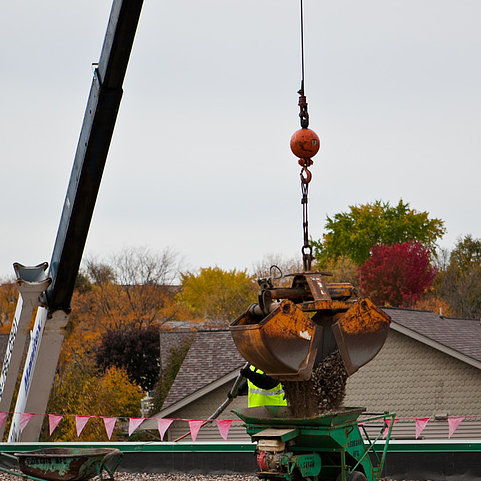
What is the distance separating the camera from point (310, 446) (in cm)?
870

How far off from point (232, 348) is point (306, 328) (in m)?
20.9

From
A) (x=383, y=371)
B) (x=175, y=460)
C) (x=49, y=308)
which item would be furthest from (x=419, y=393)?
(x=49, y=308)

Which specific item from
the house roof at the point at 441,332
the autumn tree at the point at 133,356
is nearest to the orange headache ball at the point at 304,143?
the house roof at the point at 441,332

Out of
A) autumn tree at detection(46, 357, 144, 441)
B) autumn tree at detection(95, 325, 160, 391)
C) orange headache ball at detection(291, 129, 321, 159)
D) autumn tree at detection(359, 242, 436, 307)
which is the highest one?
autumn tree at detection(359, 242, 436, 307)

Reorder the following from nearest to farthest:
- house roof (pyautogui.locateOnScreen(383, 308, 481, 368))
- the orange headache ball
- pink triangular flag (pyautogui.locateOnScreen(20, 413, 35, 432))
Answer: the orange headache ball, pink triangular flag (pyautogui.locateOnScreen(20, 413, 35, 432)), house roof (pyautogui.locateOnScreen(383, 308, 481, 368))

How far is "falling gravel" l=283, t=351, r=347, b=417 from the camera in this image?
8.73 meters

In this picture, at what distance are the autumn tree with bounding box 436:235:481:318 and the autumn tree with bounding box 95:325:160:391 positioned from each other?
20.5 meters

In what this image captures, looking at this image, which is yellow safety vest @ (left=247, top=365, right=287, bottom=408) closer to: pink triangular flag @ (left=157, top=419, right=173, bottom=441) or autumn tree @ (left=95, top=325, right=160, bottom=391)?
pink triangular flag @ (left=157, top=419, right=173, bottom=441)

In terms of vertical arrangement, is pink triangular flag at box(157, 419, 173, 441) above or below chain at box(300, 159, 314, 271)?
below

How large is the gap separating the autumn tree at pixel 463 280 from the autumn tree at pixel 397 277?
1.27 m

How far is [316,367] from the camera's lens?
28.7ft

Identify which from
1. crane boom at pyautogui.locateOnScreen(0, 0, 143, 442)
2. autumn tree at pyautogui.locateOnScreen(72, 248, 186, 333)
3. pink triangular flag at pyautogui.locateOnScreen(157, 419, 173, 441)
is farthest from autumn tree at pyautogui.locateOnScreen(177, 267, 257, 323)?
crane boom at pyautogui.locateOnScreen(0, 0, 143, 442)

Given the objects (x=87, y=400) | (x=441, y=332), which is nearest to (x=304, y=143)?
(x=441, y=332)

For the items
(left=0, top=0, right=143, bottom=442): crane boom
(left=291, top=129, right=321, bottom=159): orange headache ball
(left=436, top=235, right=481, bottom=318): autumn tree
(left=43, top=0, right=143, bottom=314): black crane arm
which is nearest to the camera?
(left=291, top=129, right=321, bottom=159): orange headache ball
